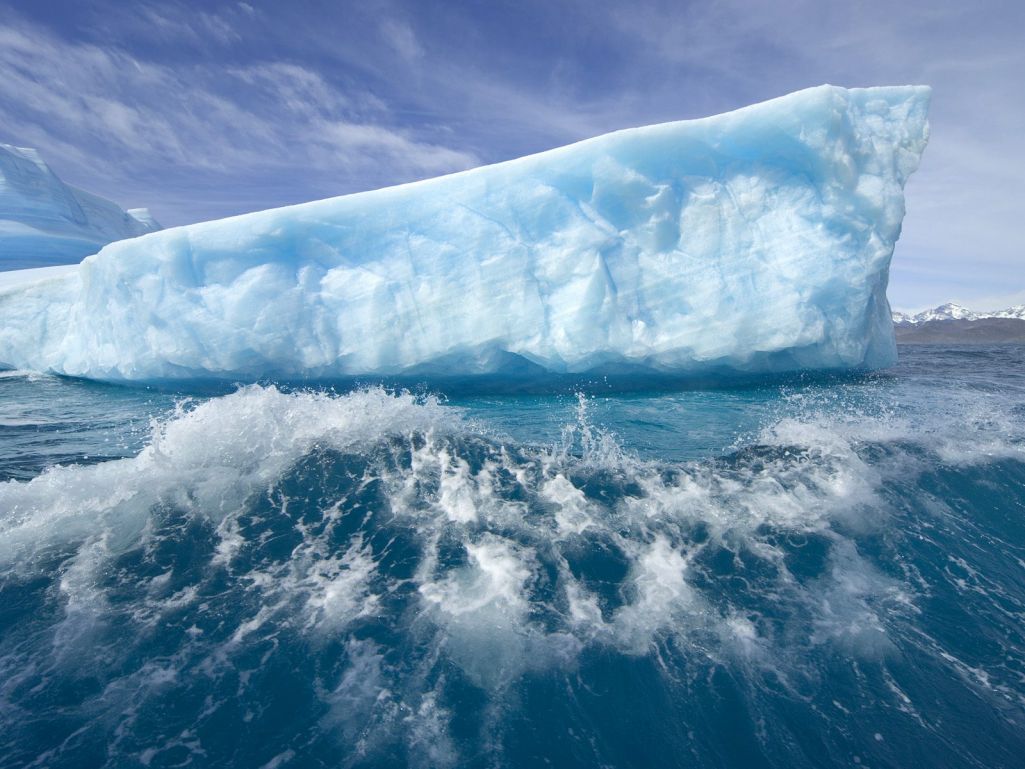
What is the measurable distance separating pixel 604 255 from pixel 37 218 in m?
21.2

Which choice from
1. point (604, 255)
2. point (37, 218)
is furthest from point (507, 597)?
point (37, 218)

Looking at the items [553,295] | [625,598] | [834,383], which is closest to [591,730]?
[625,598]

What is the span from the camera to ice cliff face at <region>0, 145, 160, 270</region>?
16516mm

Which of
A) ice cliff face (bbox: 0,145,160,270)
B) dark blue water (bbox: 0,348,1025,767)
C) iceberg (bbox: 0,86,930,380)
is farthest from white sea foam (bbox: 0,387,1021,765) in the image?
ice cliff face (bbox: 0,145,160,270)

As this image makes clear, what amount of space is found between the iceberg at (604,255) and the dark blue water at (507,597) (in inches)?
81.6

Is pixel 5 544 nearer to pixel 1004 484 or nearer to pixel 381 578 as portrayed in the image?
pixel 381 578

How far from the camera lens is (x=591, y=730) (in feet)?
7.63

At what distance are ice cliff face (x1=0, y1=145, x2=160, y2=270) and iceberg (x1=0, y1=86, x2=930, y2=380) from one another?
14058mm

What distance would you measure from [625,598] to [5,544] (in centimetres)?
431

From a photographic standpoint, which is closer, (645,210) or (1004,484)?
(1004,484)

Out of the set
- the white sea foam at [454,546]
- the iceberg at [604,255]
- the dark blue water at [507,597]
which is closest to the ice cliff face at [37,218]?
the iceberg at [604,255]

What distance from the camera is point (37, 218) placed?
17.5 m

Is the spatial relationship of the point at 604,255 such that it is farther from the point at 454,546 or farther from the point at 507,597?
the point at 507,597

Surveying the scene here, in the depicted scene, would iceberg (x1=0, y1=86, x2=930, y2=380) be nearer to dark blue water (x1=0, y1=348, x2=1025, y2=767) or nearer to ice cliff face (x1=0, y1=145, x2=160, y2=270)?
dark blue water (x1=0, y1=348, x2=1025, y2=767)
